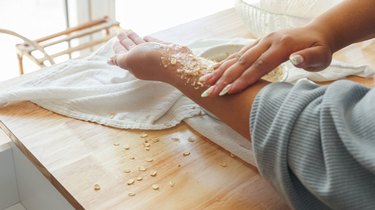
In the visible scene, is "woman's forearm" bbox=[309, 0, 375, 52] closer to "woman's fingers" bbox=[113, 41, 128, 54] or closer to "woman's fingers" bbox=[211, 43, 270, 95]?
"woman's fingers" bbox=[211, 43, 270, 95]

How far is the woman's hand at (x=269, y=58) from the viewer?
70 cm

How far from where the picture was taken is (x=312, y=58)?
2.34ft

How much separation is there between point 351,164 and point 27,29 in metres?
1.26

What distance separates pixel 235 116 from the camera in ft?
2.23

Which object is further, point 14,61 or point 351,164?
point 14,61

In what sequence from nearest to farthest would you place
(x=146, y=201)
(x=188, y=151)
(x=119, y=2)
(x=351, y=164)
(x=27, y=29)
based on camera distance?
(x=351, y=164) < (x=146, y=201) < (x=188, y=151) < (x=27, y=29) < (x=119, y=2)

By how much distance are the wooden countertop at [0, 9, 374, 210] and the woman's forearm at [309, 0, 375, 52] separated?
0.28 m

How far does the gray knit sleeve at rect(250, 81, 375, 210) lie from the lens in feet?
1.66

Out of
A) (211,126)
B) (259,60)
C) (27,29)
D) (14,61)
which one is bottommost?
(14,61)

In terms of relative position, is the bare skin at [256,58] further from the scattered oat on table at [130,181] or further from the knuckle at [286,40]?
the scattered oat on table at [130,181]

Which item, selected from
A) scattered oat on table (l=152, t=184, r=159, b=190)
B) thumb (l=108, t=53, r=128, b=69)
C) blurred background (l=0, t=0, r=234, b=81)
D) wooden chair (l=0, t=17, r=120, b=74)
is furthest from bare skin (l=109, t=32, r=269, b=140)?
blurred background (l=0, t=0, r=234, b=81)

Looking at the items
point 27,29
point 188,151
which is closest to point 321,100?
point 188,151

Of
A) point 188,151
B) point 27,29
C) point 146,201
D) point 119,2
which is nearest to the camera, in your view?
point 146,201

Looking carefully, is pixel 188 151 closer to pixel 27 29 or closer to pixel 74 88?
pixel 74 88
